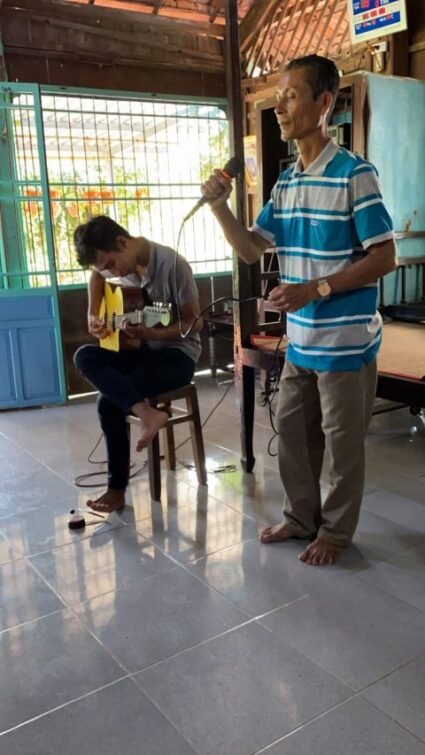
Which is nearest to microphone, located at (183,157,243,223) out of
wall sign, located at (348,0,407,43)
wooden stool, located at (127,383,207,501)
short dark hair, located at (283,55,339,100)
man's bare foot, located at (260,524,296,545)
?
short dark hair, located at (283,55,339,100)

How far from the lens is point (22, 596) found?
2.10 meters

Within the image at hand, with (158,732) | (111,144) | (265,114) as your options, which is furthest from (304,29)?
(158,732)

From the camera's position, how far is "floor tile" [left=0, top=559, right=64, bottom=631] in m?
1.99

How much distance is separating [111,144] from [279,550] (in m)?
3.56

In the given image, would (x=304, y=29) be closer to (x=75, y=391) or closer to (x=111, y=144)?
(x=111, y=144)

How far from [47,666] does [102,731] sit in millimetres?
311

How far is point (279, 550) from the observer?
91.4 inches

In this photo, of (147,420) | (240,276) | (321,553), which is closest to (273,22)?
(240,276)

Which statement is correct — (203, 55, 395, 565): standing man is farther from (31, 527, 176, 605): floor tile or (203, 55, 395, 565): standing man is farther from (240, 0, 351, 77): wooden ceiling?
(240, 0, 351, 77): wooden ceiling

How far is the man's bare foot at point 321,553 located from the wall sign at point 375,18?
3.16 m

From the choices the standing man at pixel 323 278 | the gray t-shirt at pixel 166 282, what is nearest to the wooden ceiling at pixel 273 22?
the gray t-shirt at pixel 166 282

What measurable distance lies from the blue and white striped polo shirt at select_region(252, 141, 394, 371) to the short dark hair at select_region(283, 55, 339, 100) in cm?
17

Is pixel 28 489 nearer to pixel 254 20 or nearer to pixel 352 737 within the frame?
pixel 352 737

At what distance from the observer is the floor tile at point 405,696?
1.50 metres
